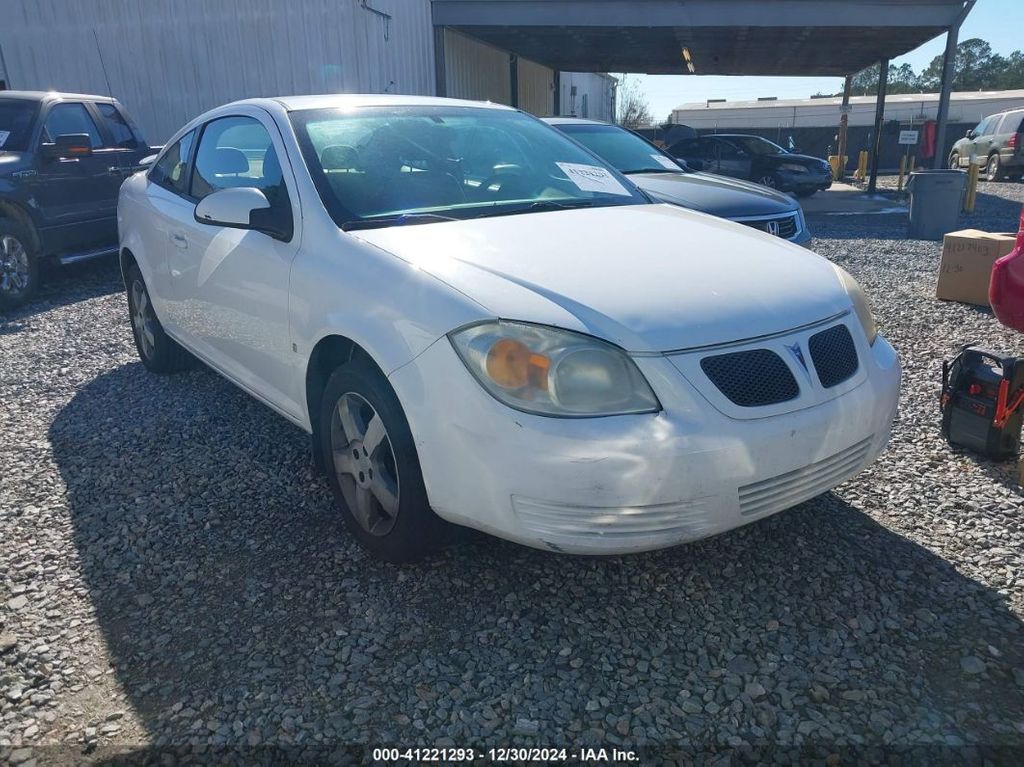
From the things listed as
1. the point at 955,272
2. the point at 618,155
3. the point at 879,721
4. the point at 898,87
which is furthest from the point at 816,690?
the point at 898,87

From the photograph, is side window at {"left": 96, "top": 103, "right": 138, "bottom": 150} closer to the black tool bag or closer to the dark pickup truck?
the dark pickup truck

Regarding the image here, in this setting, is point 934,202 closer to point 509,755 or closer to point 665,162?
point 665,162

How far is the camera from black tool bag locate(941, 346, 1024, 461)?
11.7 ft

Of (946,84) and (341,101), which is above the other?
(946,84)

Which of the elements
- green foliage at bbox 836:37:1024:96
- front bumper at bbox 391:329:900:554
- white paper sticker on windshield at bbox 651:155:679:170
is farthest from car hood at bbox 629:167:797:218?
green foliage at bbox 836:37:1024:96

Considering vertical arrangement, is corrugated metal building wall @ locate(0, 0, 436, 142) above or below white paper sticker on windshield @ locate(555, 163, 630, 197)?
above

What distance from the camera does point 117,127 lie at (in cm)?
878

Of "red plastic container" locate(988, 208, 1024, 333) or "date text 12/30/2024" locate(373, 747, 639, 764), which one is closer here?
"date text 12/30/2024" locate(373, 747, 639, 764)

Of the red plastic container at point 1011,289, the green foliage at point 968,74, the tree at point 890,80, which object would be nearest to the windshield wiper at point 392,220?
the red plastic container at point 1011,289

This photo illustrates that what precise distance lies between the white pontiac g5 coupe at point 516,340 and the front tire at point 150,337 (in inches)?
53.8

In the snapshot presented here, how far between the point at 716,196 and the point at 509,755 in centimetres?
554

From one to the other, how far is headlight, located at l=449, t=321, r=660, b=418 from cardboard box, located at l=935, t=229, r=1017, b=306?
18.7ft

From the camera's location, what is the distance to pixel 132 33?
578 inches

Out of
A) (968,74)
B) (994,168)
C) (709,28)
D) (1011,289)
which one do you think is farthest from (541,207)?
(968,74)
